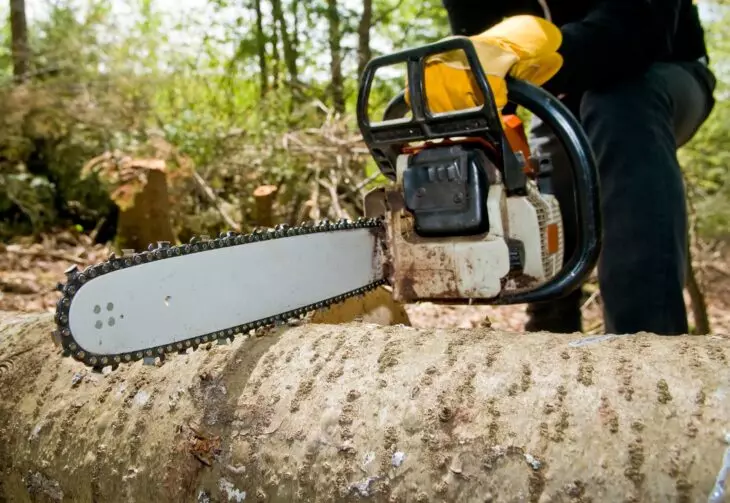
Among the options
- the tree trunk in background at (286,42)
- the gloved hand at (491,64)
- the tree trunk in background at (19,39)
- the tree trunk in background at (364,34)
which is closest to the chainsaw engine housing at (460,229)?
the gloved hand at (491,64)

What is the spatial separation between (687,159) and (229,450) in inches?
198

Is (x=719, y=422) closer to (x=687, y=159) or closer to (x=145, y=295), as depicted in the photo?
(x=145, y=295)


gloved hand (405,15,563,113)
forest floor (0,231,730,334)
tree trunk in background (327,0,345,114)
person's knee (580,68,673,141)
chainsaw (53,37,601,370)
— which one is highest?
tree trunk in background (327,0,345,114)

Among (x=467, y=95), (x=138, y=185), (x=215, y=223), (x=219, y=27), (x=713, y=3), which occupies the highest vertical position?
(x=219, y=27)

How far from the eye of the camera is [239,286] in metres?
1.18

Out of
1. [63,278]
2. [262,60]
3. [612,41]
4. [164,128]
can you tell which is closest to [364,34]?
[262,60]

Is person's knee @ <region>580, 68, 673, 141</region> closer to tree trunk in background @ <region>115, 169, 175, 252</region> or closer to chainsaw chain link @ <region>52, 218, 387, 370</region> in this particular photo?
chainsaw chain link @ <region>52, 218, 387, 370</region>

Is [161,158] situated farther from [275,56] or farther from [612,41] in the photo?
[275,56]

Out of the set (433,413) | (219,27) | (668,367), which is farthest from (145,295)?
(219,27)

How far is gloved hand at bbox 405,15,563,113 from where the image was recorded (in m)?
1.31

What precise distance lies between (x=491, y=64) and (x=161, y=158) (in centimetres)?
394

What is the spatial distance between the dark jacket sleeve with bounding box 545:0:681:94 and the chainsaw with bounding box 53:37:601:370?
0.30 meters

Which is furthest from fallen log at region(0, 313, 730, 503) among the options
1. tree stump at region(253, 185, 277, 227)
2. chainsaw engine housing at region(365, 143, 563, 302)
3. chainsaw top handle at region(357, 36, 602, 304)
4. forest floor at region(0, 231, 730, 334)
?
tree stump at region(253, 185, 277, 227)

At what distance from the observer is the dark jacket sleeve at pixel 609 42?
5.16 ft
